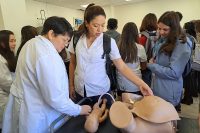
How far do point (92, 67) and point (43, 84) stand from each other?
50 centimetres

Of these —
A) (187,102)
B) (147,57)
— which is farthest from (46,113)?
(187,102)

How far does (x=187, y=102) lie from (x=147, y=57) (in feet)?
3.74

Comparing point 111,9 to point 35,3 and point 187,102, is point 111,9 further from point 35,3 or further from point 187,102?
point 187,102

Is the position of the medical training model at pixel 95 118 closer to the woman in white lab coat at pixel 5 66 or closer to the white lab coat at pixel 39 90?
the white lab coat at pixel 39 90

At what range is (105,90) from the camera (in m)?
1.43

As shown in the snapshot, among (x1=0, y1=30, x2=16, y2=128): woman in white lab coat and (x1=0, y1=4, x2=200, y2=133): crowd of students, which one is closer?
(x1=0, y1=4, x2=200, y2=133): crowd of students

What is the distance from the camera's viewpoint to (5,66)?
5.52 ft

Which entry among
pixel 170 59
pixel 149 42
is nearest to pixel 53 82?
pixel 170 59

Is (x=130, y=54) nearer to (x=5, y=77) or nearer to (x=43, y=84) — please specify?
(x=5, y=77)

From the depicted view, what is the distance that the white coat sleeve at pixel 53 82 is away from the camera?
910mm

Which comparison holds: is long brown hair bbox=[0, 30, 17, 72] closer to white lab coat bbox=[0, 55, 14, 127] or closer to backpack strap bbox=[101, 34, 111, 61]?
white lab coat bbox=[0, 55, 14, 127]

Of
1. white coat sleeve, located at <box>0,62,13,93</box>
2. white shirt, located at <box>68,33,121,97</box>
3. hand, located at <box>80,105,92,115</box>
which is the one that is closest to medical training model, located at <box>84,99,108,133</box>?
hand, located at <box>80,105,92,115</box>

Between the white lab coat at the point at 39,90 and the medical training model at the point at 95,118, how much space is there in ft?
0.27

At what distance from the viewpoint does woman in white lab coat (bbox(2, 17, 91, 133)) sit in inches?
36.2
